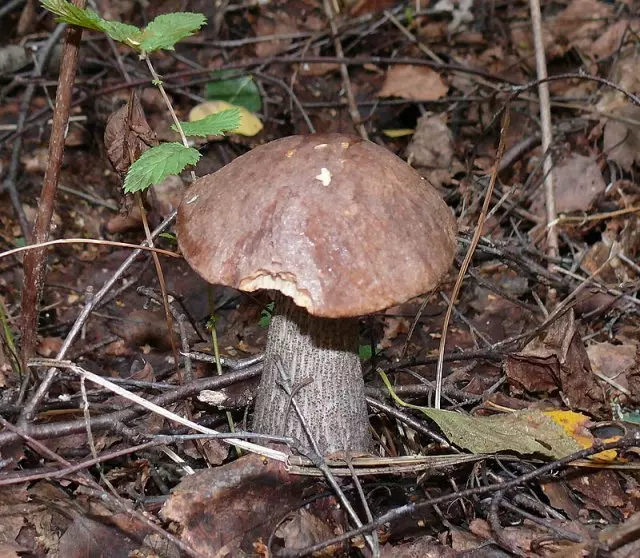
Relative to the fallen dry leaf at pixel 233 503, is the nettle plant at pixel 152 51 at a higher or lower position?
higher

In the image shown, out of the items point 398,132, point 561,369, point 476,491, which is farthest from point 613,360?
point 398,132

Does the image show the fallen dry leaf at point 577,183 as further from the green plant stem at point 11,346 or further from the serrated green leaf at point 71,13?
the green plant stem at point 11,346

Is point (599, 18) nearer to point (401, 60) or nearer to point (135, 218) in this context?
point (401, 60)

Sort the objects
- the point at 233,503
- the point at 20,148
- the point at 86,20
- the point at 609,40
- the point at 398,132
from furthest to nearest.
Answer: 1. the point at 609,40
2. the point at 398,132
3. the point at 20,148
4. the point at 233,503
5. the point at 86,20

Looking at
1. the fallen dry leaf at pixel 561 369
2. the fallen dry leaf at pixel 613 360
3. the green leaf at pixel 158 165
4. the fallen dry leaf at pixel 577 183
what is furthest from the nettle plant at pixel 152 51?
the fallen dry leaf at pixel 577 183

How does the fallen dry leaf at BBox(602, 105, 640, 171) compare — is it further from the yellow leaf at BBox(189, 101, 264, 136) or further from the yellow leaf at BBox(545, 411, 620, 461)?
the yellow leaf at BBox(189, 101, 264, 136)

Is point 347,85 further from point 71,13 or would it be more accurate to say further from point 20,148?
point 71,13
